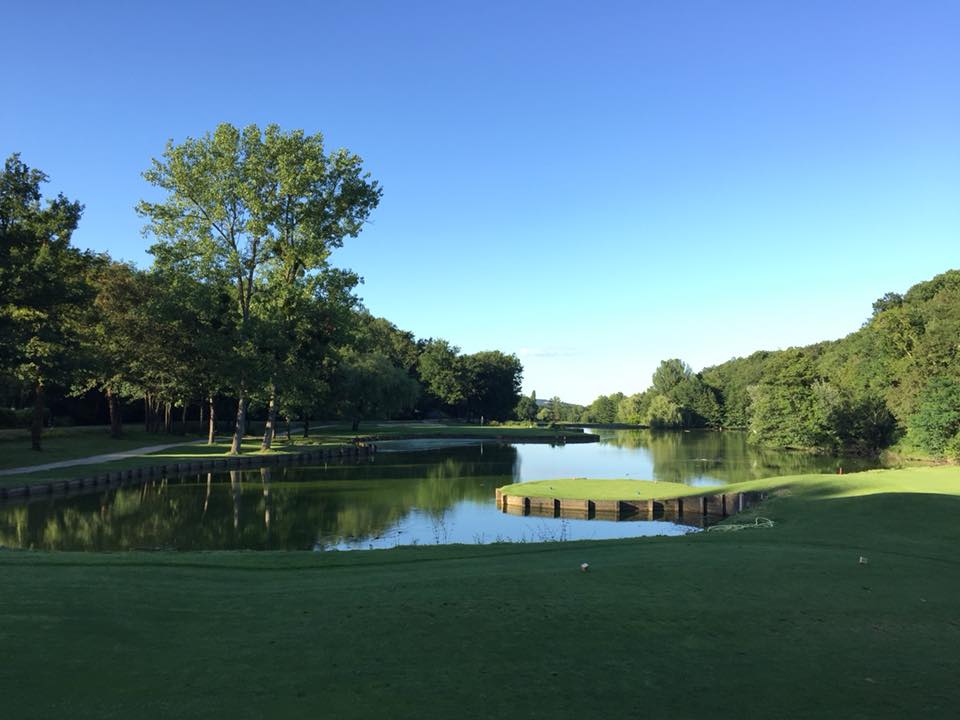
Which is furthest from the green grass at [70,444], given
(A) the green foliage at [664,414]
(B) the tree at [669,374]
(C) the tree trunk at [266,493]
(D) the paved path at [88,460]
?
(B) the tree at [669,374]

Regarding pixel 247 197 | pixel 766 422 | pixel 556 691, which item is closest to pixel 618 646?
pixel 556 691

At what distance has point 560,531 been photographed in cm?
1973

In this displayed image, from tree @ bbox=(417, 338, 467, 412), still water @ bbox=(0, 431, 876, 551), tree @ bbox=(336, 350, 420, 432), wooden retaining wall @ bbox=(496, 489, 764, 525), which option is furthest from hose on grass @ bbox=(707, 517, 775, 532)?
tree @ bbox=(417, 338, 467, 412)

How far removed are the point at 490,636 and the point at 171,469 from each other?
30748 millimetres

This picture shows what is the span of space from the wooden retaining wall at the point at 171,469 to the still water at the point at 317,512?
95 cm

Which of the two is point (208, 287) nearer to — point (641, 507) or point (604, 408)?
point (641, 507)

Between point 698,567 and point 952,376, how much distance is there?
47673mm

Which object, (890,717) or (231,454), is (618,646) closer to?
(890,717)

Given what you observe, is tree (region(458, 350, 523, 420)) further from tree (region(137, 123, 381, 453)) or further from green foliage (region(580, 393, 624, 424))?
tree (region(137, 123, 381, 453))

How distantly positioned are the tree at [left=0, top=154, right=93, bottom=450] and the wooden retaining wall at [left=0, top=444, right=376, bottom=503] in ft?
19.7

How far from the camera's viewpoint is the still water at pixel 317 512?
17547 mm

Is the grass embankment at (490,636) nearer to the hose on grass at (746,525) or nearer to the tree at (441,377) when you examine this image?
the hose on grass at (746,525)

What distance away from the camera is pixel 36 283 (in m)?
27.2

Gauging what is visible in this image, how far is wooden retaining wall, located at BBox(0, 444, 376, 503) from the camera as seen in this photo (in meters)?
23.4
